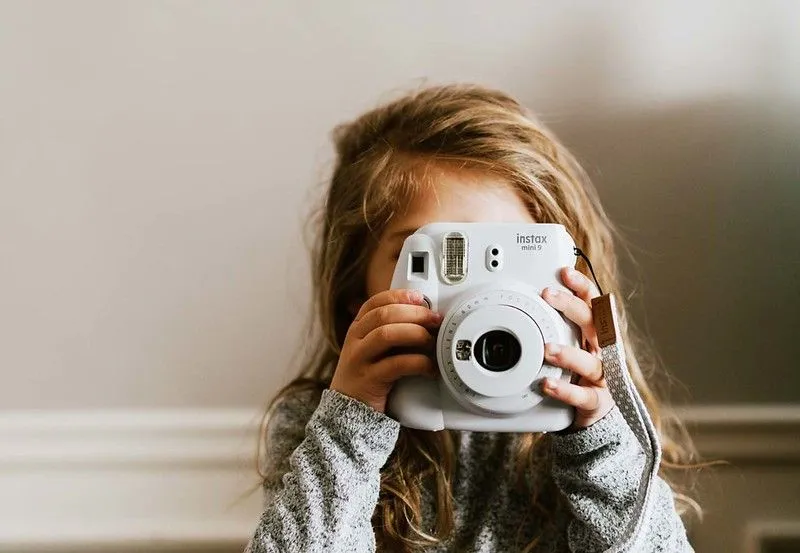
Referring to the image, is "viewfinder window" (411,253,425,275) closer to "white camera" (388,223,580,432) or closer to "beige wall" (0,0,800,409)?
"white camera" (388,223,580,432)

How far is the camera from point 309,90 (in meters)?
0.85

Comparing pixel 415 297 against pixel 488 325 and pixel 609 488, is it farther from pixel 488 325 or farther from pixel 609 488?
pixel 609 488

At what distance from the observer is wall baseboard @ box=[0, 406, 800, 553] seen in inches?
35.7

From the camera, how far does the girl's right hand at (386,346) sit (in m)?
0.55

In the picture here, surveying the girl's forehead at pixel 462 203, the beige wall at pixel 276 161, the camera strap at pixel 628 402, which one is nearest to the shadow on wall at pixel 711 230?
the beige wall at pixel 276 161

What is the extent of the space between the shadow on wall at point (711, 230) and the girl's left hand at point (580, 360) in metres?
0.29

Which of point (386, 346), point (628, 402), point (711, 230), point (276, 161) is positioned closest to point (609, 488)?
point (628, 402)

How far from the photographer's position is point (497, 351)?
0.53 m

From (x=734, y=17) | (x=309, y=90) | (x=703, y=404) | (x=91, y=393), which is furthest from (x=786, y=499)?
(x=91, y=393)

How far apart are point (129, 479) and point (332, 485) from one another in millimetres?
443

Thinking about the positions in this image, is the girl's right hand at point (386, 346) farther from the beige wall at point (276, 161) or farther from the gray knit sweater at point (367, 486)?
the beige wall at point (276, 161)

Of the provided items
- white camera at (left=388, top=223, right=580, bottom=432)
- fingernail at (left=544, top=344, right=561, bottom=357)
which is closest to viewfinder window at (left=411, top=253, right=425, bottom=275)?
white camera at (left=388, top=223, right=580, bottom=432)

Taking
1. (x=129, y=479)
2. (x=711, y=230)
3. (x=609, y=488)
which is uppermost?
(x=711, y=230)

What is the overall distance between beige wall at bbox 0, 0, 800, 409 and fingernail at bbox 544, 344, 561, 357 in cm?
36
